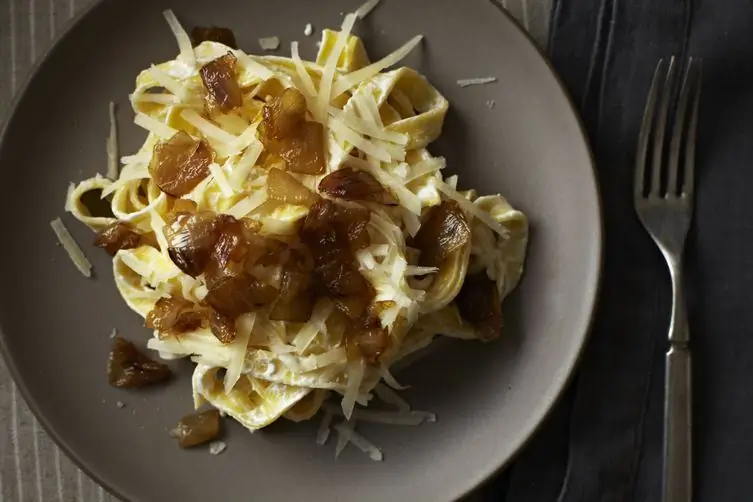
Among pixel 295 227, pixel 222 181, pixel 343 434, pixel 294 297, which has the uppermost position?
pixel 222 181

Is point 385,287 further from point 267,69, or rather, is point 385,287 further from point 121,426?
point 121,426

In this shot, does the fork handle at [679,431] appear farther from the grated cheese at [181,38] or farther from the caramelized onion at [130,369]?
the grated cheese at [181,38]

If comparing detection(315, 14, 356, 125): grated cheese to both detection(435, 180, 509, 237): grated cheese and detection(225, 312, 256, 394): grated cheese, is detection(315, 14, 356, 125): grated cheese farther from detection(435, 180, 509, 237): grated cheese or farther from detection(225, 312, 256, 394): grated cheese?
detection(225, 312, 256, 394): grated cheese

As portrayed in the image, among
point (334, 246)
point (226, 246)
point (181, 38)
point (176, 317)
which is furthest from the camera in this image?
point (181, 38)

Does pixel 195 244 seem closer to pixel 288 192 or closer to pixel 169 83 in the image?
pixel 288 192

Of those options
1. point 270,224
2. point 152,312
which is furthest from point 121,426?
point 270,224

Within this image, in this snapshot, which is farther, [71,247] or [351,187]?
[71,247]

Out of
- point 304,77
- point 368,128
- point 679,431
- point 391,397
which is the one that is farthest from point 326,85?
point 679,431

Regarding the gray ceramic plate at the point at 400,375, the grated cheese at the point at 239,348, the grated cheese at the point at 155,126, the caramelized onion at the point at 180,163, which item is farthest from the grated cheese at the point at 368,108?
the grated cheese at the point at 239,348
